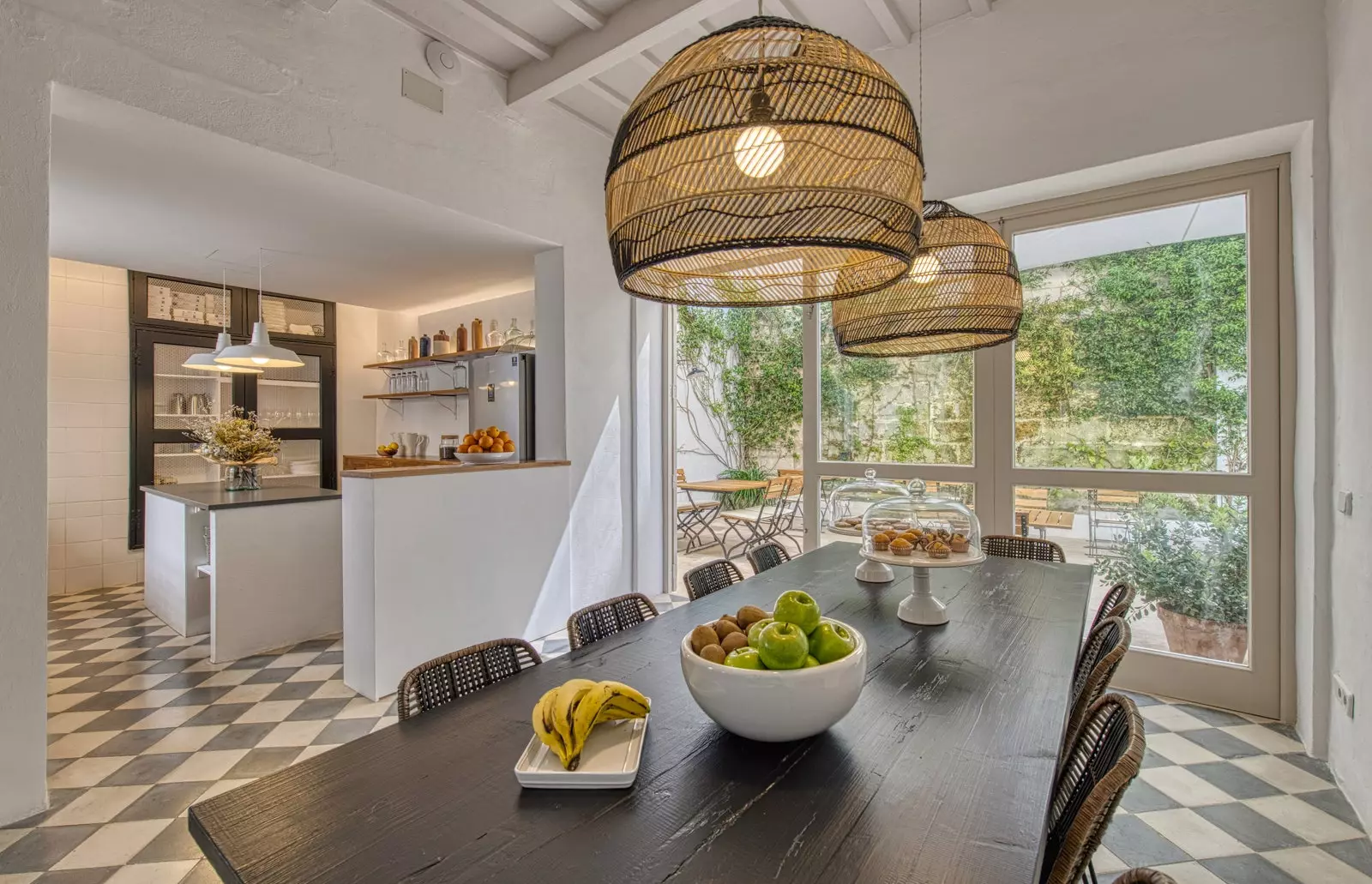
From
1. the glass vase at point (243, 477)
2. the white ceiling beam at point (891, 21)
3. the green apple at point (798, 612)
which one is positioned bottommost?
the green apple at point (798, 612)

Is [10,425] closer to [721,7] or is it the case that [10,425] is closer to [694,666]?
[694,666]

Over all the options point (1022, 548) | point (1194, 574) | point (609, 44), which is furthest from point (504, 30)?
point (1194, 574)

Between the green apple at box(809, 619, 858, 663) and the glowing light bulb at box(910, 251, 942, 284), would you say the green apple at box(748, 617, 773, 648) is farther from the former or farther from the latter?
the glowing light bulb at box(910, 251, 942, 284)

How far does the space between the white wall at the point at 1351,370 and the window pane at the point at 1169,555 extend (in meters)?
0.44

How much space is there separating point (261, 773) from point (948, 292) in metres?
2.93

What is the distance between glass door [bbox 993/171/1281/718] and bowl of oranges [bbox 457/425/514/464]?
2.83 metres

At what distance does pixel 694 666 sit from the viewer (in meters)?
1.09

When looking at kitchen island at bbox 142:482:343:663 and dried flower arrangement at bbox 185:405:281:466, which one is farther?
dried flower arrangement at bbox 185:405:281:466

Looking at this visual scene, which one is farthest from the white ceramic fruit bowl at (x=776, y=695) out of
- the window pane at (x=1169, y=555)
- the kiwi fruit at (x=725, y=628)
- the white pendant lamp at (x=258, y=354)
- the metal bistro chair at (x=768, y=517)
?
the metal bistro chair at (x=768, y=517)

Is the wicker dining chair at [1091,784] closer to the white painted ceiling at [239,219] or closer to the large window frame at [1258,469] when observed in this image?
the large window frame at [1258,469]

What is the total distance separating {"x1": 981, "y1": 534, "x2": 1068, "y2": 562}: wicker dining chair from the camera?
2816mm

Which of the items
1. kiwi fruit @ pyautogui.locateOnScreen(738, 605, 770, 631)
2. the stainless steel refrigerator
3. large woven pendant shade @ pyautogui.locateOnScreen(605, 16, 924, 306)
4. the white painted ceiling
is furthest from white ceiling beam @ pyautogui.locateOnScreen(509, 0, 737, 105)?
kiwi fruit @ pyautogui.locateOnScreen(738, 605, 770, 631)

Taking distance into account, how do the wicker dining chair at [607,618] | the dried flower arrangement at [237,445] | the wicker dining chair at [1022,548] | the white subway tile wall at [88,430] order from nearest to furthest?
the wicker dining chair at [607,618], the wicker dining chair at [1022,548], the dried flower arrangement at [237,445], the white subway tile wall at [88,430]

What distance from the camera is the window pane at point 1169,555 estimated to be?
112 inches
